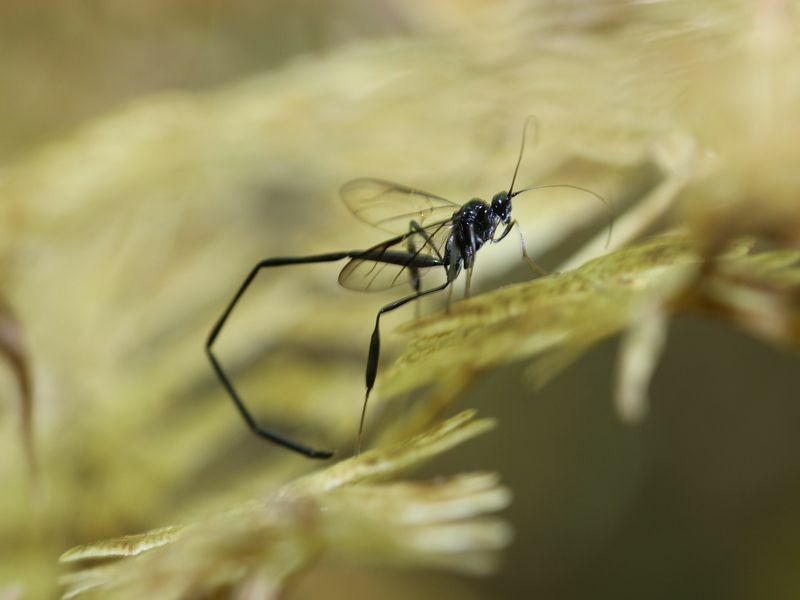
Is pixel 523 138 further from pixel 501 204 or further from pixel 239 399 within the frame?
pixel 239 399

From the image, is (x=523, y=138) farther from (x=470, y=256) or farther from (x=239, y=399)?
(x=239, y=399)

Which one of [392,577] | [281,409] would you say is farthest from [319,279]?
[392,577]

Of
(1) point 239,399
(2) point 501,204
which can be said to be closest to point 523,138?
(2) point 501,204

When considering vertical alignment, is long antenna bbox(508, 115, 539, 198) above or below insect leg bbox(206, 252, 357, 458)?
above

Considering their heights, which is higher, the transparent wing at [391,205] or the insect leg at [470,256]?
the transparent wing at [391,205]
